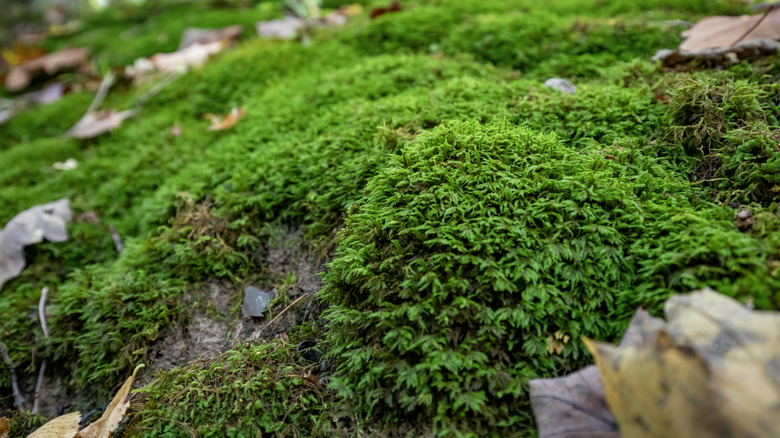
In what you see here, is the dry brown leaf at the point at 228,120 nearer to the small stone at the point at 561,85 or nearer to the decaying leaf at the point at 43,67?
the small stone at the point at 561,85

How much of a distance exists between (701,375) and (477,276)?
0.79 metres

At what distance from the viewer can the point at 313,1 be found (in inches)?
186

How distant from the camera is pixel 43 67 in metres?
4.96

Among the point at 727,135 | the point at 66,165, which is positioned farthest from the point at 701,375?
the point at 66,165

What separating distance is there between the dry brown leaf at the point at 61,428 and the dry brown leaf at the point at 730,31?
147 inches

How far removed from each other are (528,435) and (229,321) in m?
1.56

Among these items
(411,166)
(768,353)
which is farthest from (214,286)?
(768,353)

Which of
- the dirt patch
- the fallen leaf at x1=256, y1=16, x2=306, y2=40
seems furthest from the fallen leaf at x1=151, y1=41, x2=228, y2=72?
the dirt patch

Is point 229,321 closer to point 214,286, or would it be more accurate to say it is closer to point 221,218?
point 214,286

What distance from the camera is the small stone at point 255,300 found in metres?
2.30

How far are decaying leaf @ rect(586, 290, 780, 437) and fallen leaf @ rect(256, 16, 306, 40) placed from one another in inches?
161

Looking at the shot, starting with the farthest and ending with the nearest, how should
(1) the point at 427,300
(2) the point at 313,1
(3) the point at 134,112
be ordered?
(2) the point at 313,1, (3) the point at 134,112, (1) the point at 427,300

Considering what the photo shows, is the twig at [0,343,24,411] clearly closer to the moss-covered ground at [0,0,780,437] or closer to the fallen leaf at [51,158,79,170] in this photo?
the moss-covered ground at [0,0,780,437]

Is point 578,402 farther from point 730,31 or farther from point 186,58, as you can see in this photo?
point 186,58
